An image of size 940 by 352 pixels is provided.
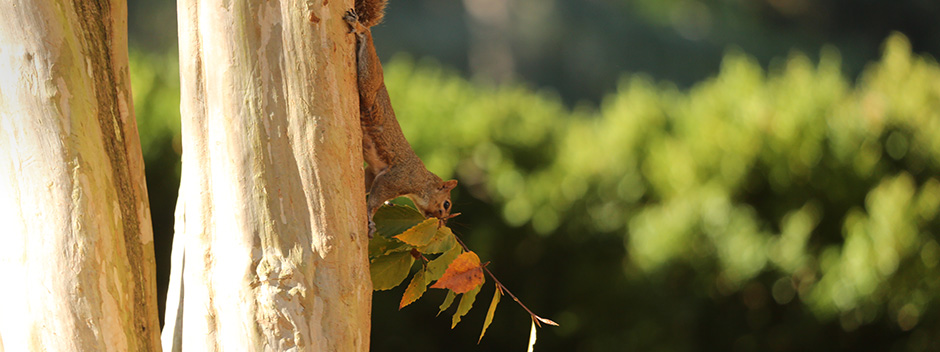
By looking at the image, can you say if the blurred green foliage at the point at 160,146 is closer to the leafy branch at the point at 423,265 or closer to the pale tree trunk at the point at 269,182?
the leafy branch at the point at 423,265

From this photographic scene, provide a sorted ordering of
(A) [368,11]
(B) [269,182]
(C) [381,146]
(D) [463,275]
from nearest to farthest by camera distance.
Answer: (B) [269,182] → (D) [463,275] → (A) [368,11] → (C) [381,146]

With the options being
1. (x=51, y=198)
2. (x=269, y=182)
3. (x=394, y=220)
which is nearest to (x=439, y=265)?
(x=394, y=220)

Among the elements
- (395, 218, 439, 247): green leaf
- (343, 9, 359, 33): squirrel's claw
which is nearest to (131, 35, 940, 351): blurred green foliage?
(395, 218, 439, 247): green leaf

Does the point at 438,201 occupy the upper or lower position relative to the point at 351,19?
lower

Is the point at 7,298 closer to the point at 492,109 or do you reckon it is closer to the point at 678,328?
the point at 492,109

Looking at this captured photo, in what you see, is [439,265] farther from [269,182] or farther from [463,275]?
[269,182]

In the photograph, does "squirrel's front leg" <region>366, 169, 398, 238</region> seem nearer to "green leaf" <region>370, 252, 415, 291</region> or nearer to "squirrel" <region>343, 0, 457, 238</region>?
"squirrel" <region>343, 0, 457, 238</region>
